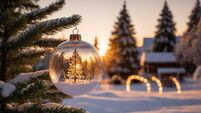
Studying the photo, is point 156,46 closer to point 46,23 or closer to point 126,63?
point 126,63

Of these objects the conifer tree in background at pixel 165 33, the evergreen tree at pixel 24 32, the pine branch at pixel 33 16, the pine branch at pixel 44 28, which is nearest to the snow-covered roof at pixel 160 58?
the conifer tree in background at pixel 165 33

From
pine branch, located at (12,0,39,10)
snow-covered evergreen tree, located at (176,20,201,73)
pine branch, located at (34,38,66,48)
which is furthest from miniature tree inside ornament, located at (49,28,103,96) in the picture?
snow-covered evergreen tree, located at (176,20,201,73)

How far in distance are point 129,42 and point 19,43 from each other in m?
48.3

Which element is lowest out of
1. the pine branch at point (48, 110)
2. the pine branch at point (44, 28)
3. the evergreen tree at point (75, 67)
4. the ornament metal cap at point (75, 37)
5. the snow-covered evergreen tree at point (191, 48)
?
the pine branch at point (48, 110)

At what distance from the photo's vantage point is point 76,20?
4344 mm

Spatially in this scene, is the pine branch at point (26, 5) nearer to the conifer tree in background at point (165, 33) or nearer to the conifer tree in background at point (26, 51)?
the conifer tree in background at point (26, 51)

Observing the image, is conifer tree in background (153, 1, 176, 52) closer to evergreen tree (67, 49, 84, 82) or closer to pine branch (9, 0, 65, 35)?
pine branch (9, 0, 65, 35)

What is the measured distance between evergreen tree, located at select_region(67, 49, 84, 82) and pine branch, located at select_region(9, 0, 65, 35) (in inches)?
29.7

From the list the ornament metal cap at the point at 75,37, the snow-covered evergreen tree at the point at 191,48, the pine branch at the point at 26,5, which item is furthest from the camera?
the snow-covered evergreen tree at the point at 191,48

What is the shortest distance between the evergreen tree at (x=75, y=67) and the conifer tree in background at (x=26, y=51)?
28 cm

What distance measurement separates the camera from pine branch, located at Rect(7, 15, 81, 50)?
14.3 feet

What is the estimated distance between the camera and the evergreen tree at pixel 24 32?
4383 mm

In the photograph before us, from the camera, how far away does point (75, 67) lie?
13.6 feet

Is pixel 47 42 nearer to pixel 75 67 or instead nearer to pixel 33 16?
pixel 33 16
